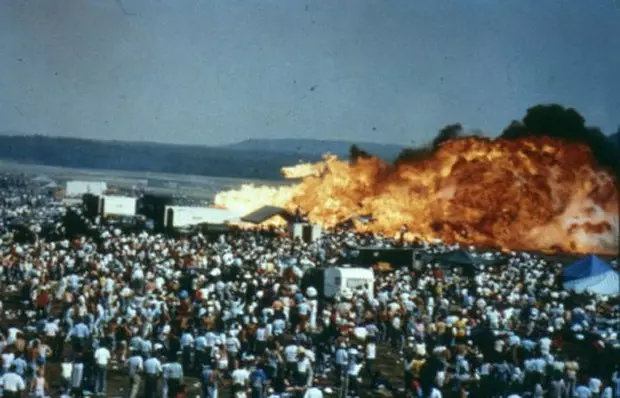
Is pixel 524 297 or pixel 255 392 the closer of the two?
pixel 255 392

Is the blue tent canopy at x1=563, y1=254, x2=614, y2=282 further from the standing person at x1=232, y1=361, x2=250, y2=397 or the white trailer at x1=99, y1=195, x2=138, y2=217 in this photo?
the white trailer at x1=99, y1=195, x2=138, y2=217

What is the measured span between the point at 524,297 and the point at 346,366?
38.7ft

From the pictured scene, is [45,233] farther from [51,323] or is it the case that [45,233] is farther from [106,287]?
[51,323]

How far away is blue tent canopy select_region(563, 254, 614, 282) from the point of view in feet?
106

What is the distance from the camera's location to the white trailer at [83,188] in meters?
59.2

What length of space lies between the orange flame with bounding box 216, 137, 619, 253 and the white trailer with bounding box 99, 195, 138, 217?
13.2 meters

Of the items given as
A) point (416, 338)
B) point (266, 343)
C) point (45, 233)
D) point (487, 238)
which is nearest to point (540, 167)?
point (487, 238)

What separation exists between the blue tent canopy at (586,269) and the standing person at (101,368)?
66.2 ft

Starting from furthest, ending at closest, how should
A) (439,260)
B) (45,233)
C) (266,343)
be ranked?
(45,233) → (439,260) → (266,343)

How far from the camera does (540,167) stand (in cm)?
5369

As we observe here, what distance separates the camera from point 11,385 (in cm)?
1416

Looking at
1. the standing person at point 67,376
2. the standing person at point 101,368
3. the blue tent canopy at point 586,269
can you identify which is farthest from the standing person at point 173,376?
the blue tent canopy at point 586,269

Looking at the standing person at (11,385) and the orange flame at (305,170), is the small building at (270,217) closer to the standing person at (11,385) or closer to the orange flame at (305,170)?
the orange flame at (305,170)

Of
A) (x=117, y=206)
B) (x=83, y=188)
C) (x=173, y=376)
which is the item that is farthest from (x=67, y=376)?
(x=83, y=188)
